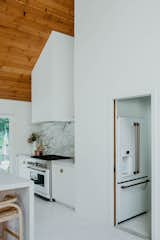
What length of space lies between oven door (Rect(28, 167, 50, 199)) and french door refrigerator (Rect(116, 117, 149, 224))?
1.66 m

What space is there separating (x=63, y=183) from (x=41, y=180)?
0.65 metres

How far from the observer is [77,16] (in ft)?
13.6

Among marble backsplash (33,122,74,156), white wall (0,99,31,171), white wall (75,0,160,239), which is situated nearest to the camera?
white wall (75,0,160,239)

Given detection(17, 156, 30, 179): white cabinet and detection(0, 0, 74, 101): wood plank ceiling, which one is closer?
detection(0, 0, 74, 101): wood plank ceiling

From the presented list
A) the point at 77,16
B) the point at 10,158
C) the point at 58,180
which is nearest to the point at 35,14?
the point at 77,16

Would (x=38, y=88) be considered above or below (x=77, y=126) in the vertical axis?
above

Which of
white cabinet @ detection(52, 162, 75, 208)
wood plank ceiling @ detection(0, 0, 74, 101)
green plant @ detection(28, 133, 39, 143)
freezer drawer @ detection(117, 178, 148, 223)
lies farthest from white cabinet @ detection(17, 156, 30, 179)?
freezer drawer @ detection(117, 178, 148, 223)

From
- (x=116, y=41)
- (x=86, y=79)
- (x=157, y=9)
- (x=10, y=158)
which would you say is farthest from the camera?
(x=10, y=158)

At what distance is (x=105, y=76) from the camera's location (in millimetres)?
3664

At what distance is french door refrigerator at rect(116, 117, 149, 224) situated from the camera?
3681mm

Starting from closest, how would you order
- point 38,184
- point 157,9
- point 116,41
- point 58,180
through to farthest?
point 157,9 → point 116,41 → point 58,180 → point 38,184

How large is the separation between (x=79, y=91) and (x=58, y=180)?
1.81m

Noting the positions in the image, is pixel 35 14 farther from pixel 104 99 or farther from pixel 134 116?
pixel 134 116

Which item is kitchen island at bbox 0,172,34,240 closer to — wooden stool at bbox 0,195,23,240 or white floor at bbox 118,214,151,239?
wooden stool at bbox 0,195,23,240
